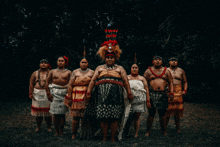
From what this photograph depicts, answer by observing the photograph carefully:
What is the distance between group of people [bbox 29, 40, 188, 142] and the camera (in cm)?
484

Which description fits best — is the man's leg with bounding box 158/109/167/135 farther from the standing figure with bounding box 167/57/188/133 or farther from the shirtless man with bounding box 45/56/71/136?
the shirtless man with bounding box 45/56/71/136

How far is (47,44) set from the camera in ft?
42.3

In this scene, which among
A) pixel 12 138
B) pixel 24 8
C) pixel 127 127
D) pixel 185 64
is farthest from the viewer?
pixel 24 8

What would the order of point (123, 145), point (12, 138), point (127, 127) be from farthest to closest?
1. point (127, 127)
2. point (12, 138)
3. point (123, 145)

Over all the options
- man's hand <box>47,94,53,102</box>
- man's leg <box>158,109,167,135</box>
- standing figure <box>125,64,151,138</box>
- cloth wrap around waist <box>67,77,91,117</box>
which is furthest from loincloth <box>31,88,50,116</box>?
man's leg <box>158,109,167,135</box>

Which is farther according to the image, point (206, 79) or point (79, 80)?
point (206, 79)

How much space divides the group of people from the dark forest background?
22.3 ft

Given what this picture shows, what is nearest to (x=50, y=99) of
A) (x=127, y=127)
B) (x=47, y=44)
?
(x=127, y=127)

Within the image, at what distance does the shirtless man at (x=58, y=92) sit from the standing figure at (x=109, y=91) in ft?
2.75

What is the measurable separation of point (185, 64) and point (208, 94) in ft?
7.57

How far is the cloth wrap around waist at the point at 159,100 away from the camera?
5.47 metres

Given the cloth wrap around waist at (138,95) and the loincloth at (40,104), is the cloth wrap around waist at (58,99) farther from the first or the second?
the cloth wrap around waist at (138,95)

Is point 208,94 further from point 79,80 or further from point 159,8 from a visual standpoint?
point 79,80

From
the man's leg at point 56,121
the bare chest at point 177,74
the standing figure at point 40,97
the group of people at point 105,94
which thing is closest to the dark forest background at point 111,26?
the bare chest at point 177,74
